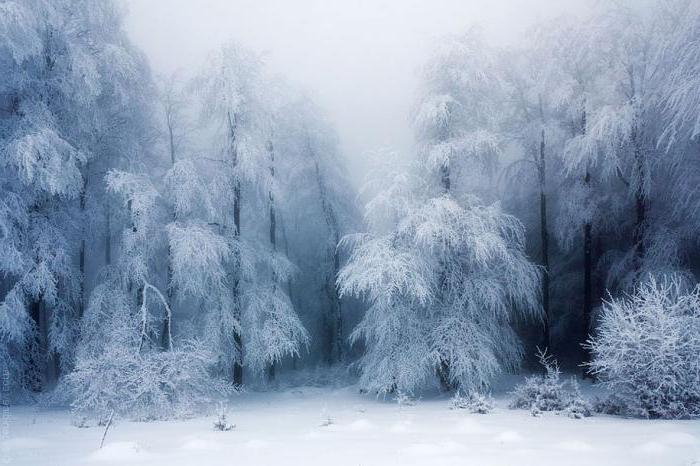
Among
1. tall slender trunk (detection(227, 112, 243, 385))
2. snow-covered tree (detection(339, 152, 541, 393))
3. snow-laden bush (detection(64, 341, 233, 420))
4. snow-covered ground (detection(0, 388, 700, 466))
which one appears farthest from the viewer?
tall slender trunk (detection(227, 112, 243, 385))

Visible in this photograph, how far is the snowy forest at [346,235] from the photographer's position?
10.1m

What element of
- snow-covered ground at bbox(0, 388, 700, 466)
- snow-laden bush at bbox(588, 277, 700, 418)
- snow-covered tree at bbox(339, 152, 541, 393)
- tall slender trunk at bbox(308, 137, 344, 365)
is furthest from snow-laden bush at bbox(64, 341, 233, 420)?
tall slender trunk at bbox(308, 137, 344, 365)

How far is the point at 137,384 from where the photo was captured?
10023mm

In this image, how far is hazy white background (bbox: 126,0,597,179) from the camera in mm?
14203

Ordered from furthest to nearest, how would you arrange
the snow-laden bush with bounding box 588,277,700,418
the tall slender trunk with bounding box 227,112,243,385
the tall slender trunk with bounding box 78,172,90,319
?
the tall slender trunk with bounding box 227,112,243,385 < the tall slender trunk with bounding box 78,172,90,319 < the snow-laden bush with bounding box 588,277,700,418

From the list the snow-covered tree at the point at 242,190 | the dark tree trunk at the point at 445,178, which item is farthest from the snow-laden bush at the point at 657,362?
the snow-covered tree at the point at 242,190

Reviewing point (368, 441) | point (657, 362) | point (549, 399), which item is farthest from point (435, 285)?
point (368, 441)

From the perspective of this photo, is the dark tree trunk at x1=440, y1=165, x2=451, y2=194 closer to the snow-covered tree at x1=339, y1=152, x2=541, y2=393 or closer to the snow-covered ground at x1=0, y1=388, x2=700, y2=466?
the snow-covered tree at x1=339, y1=152, x2=541, y2=393

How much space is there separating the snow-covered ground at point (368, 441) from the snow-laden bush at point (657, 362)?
61cm

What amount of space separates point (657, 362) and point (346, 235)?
7731 millimetres

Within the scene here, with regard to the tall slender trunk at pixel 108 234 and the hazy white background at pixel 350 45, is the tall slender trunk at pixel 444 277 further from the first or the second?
the tall slender trunk at pixel 108 234

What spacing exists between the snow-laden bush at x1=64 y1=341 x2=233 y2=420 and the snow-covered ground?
52cm

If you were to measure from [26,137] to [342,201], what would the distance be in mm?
11417

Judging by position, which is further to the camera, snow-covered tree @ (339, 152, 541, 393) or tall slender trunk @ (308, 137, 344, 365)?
tall slender trunk @ (308, 137, 344, 365)
